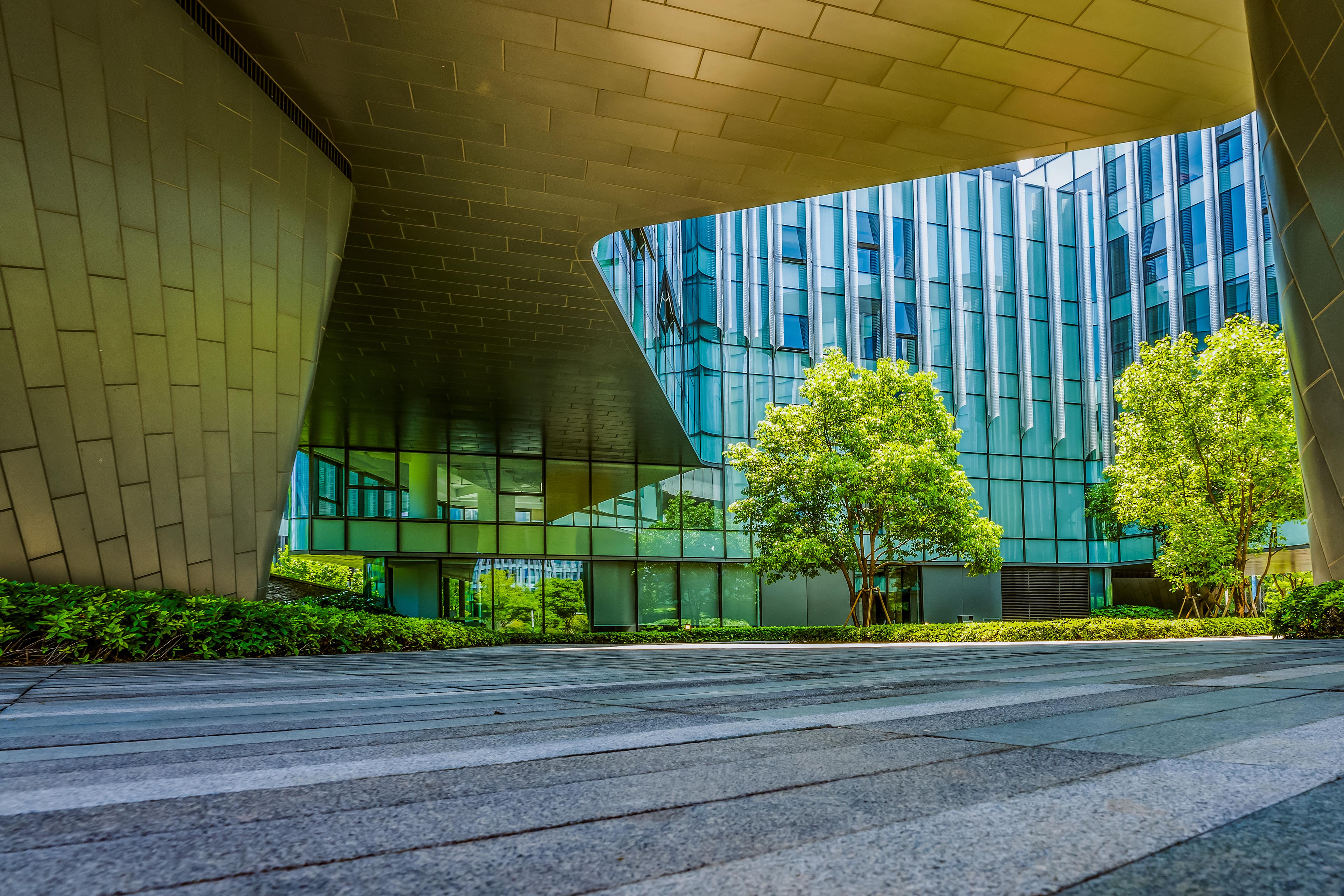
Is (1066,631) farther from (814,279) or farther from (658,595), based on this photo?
(814,279)

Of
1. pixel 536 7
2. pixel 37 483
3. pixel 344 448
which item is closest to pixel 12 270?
pixel 37 483

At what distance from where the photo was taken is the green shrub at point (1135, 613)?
3209 cm

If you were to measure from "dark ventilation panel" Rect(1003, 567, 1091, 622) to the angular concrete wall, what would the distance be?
23.2 metres

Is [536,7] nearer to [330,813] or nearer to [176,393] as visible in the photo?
[176,393]

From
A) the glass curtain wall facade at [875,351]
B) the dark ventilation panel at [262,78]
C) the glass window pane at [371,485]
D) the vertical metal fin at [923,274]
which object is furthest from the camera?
the vertical metal fin at [923,274]

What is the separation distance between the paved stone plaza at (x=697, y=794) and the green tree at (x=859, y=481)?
732 inches

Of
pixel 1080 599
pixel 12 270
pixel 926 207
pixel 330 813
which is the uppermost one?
pixel 926 207

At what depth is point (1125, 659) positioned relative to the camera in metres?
6.89

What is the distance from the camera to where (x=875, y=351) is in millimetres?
34562

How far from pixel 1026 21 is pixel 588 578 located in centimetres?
2266

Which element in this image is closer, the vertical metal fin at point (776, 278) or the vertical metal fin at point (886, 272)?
the vertical metal fin at point (776, 278)

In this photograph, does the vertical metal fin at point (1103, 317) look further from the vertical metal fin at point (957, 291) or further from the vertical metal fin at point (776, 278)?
the vertical metal fin at point (776, 278)

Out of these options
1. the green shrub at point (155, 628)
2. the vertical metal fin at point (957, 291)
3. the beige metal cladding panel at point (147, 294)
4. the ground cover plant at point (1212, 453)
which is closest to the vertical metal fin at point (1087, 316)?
the vertical metal fin at point (957, 291)

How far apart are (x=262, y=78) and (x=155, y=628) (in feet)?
22.7
